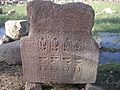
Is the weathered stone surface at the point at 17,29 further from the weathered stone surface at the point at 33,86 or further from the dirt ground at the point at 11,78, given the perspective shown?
the weathered stone surface at the point at 33,86

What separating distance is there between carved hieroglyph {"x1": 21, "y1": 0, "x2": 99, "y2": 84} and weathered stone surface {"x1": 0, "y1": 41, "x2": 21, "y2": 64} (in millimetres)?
1497

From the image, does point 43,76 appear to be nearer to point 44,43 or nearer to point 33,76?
point 33,76

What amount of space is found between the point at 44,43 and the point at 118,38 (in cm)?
537

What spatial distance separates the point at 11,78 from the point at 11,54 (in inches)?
43.7

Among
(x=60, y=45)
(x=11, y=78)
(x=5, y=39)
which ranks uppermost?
(x=60, y=45)

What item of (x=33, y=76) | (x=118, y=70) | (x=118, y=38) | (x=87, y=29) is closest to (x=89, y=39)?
(x=87, y=29)

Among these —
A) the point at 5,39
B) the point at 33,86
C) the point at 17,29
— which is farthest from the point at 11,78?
the point at 17,29

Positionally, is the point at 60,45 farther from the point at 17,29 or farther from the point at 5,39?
the point at 17,29

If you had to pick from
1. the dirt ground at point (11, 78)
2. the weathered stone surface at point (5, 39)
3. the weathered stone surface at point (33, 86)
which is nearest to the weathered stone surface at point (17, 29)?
the weathered stone surface at point (5, 39)

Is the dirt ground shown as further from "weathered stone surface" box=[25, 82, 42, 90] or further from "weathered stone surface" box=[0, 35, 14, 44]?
"weathered stone surface" box=[0, 35, 14, 44]

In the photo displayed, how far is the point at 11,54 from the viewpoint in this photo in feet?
23.5

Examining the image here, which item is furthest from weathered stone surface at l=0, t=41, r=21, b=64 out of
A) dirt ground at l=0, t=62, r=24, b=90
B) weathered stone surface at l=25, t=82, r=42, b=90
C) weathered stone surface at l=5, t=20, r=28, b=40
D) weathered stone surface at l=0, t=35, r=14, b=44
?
weathered stone surface at l=5, t=20, r=28, b=40

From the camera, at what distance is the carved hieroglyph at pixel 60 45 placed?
17.7ft

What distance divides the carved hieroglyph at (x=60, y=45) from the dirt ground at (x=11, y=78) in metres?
0.33
